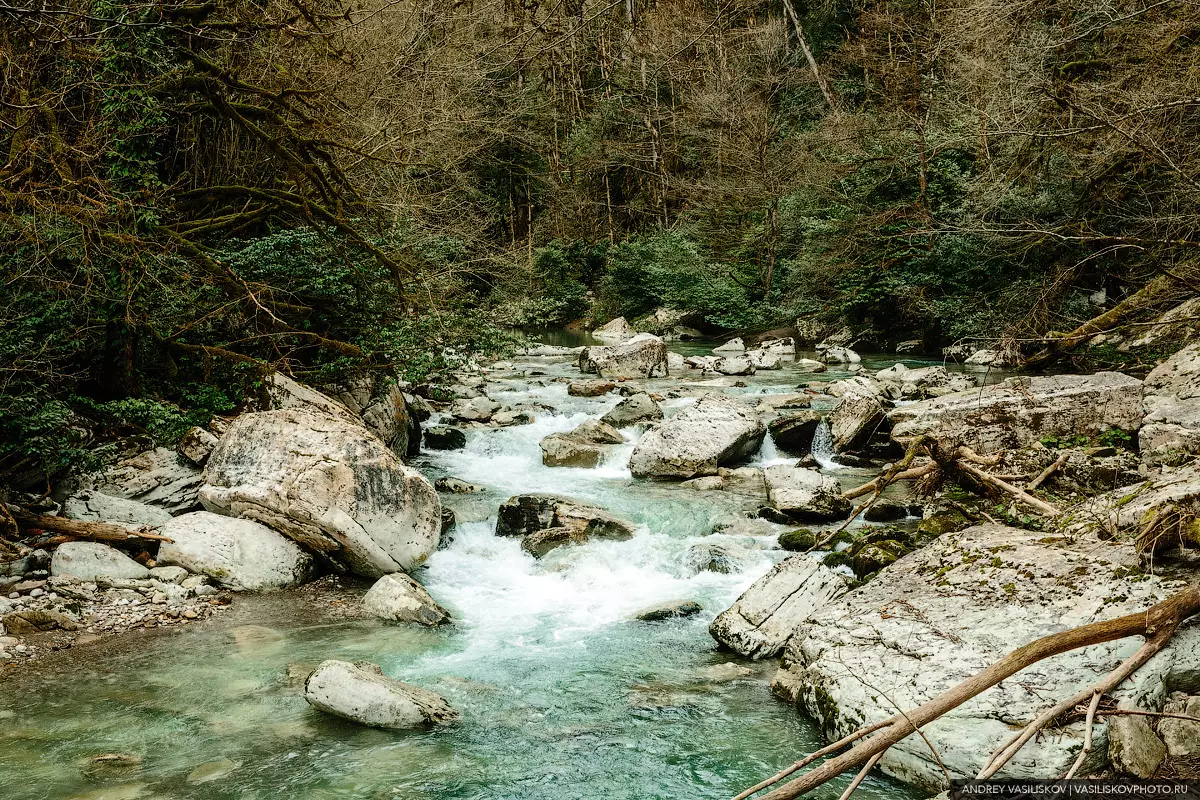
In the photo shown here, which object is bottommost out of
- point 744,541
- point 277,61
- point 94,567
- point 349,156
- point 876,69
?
point 744,541

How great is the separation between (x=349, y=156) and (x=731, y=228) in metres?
18.3

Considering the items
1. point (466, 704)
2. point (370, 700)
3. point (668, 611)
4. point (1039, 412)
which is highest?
point (1039, 412)

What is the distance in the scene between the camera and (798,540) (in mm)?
7816

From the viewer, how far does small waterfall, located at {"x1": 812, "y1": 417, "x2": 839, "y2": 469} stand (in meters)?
11.4

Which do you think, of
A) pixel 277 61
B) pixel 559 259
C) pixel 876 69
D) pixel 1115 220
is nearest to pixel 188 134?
pixel 277 61

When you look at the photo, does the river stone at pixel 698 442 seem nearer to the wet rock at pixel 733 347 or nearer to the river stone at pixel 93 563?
the river stone at pixel 93 563

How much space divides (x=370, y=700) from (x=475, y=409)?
9323 millimetres

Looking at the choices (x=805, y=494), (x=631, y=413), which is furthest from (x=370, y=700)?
(x=631, y=413)

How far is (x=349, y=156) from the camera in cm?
1169

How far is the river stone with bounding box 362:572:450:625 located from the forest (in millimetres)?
2732

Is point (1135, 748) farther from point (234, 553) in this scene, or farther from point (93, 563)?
point (93, 563)

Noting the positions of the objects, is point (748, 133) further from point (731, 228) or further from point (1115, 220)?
point (1115, 220)

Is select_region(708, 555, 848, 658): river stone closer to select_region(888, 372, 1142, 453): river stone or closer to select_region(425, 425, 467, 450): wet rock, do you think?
select_region(888, 372, 1142, 453): river stone

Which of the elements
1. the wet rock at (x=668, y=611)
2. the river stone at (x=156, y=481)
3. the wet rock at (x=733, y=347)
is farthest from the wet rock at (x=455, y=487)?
the wet rock at (x=733, y=347)
